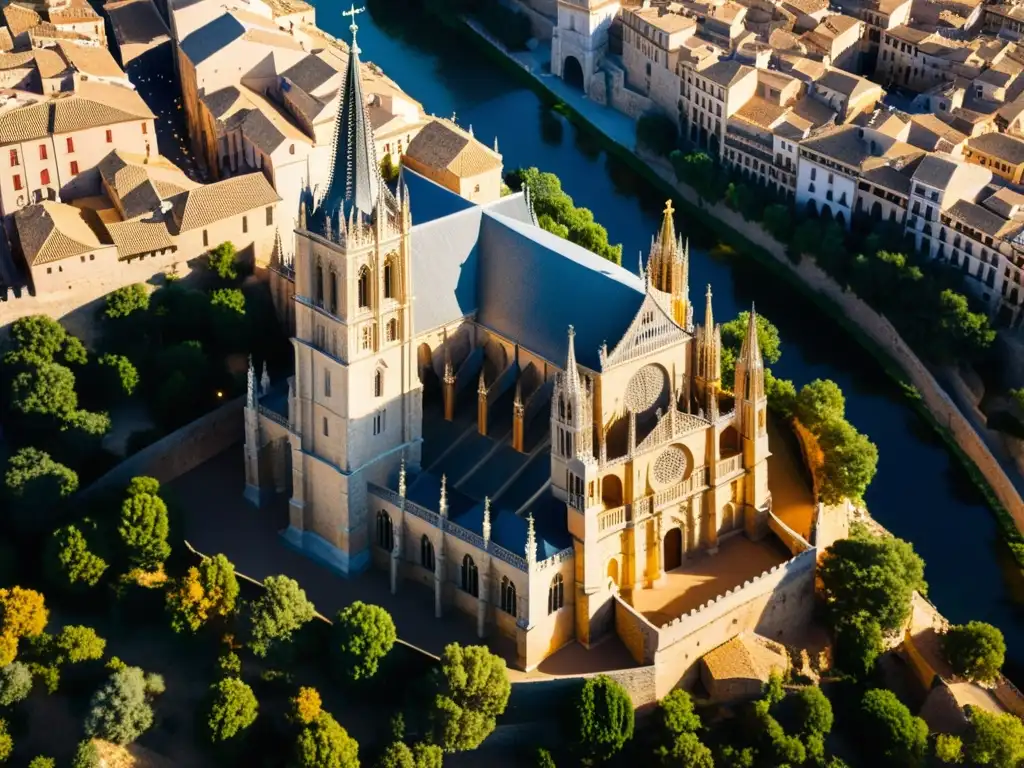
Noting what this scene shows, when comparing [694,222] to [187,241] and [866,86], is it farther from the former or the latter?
[187,241]

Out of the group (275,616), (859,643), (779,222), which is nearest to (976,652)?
(859,643)

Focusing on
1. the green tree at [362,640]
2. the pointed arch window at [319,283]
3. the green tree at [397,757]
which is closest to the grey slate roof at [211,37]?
the pointed arch window at [319,283]

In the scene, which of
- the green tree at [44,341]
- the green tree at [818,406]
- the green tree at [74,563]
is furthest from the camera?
the green tree at [44,341]

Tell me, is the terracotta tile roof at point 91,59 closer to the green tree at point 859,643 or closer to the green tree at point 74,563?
the green tree at point 74,563

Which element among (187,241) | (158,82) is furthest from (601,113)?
(187,241)

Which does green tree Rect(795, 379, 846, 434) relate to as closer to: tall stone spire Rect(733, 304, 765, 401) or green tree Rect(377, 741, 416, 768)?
tall stone spire Rect(733, 304, 765, 401)

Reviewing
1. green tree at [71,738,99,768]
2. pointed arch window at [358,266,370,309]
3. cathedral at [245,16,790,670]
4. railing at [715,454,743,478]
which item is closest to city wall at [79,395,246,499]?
cathedral at [245,16,790,670]

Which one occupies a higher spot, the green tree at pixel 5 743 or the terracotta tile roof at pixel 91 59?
the terracotta tile roof at pixel 91 59
